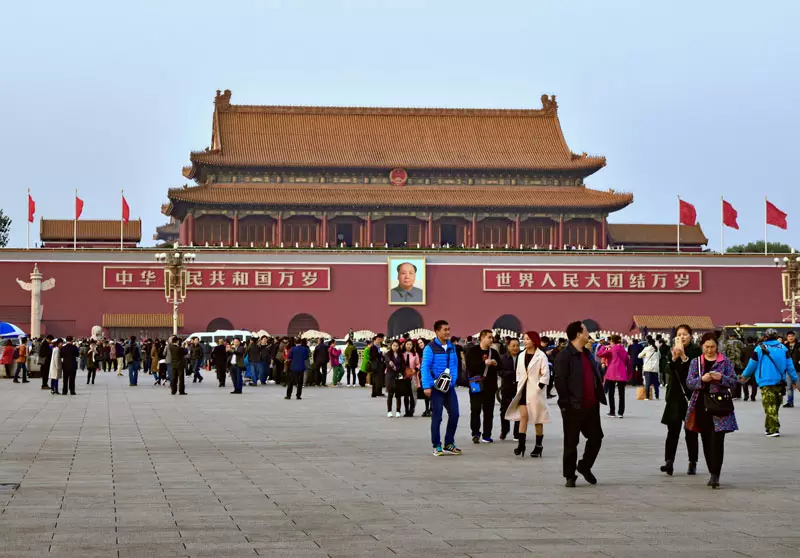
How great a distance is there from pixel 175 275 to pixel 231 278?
5993mm

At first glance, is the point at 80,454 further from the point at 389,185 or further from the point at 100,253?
the point at 389,185

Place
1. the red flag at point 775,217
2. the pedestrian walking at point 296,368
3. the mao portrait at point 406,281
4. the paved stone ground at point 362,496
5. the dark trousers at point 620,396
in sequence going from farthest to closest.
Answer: the mao portrait at point 406,281 < the red flag at point 775,217 < the pedestrian walking at point 296,368 < the dark trousers at point 620,396 < the paved stone ground at point 362,496

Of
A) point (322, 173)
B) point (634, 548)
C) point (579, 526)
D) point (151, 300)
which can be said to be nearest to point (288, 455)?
point (579, 526)

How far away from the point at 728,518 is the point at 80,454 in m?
6.40

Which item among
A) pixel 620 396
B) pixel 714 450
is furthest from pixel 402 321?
pixel 714 450

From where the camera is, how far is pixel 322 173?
5203cm

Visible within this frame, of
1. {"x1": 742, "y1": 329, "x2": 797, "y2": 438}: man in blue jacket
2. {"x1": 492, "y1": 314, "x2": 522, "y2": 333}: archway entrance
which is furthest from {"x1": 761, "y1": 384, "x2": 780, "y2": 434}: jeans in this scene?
{"x1": 492, "y1": 314, "x2": 522, "y2": 333}: archway entrance

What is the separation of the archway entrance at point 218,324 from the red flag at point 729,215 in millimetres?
18028

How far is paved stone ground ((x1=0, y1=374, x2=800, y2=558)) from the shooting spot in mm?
7148

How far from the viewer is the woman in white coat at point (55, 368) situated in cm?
2449

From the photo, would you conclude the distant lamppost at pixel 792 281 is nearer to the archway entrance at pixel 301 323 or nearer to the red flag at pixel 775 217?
the red flag at pixel 775 217

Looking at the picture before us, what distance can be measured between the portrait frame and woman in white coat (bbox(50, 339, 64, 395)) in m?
23.9

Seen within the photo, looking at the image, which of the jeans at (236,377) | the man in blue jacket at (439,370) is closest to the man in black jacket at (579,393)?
the man in blue jacket at (439,370)

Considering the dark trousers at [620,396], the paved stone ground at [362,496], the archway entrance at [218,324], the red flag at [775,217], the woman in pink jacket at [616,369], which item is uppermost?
the red flag at [775,217]
